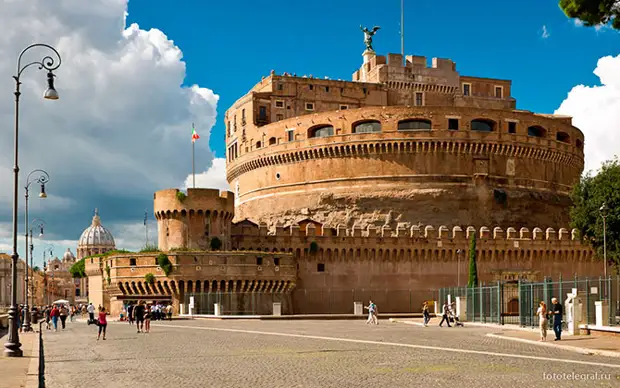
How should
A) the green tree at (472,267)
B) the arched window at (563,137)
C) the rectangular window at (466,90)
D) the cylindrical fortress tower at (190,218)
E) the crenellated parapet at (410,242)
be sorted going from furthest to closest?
the rectangular window at (466,90) < the arched window at (563,137) < the crenellated parapet at (410,242) < the green tree at (472,267) < the cylindrical fortress tower at (190,218)

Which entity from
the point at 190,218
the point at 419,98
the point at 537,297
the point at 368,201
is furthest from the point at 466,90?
the point at 537,297

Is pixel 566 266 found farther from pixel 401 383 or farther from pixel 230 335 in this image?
pixel 401 383

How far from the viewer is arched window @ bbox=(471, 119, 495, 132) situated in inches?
2731

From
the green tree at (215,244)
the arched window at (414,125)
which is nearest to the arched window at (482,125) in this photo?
the arched window at (414,125)

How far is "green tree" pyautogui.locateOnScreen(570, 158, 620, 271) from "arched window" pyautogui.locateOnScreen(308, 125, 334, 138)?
21.5 meters

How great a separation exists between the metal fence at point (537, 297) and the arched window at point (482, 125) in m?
24.2

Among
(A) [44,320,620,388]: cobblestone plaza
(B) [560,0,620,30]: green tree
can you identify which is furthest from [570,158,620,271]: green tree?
(B) [560,0,620,30]: green tree

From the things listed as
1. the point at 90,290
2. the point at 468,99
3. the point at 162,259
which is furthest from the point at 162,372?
the point at 468,99

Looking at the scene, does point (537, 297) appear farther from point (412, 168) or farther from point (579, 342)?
point (412, 168)

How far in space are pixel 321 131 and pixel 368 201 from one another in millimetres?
7139

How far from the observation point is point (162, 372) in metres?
17.3

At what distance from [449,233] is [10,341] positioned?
149 feet

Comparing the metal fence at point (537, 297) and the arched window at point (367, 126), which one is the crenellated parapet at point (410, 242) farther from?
the metal fence at point (537, 297)

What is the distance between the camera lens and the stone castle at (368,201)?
53.8 m
